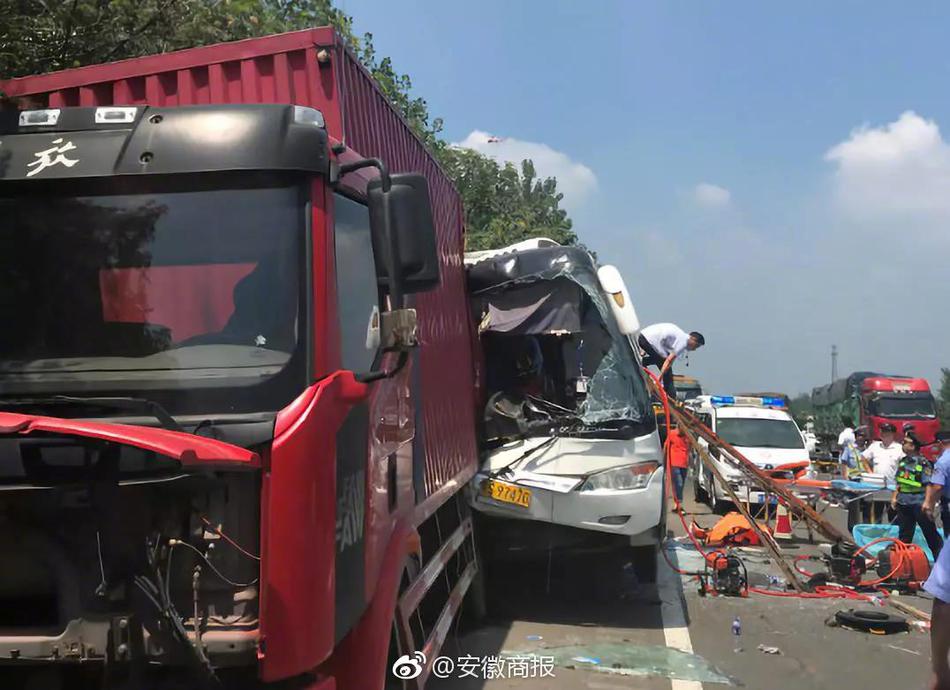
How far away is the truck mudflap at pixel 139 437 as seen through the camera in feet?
8.20

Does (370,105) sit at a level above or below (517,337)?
above

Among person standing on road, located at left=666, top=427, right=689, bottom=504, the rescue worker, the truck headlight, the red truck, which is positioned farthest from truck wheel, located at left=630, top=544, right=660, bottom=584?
person standing on road, located at left=666, top=427, right=689, bottom=504

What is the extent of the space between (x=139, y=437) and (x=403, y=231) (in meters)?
1.30

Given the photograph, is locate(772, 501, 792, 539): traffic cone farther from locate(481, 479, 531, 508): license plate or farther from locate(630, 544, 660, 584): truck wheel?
locate(481, 479, 531, 508): license plate

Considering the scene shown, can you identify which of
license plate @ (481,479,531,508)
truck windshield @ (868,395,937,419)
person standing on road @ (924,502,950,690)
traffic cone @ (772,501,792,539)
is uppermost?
license plate @ (481,479,531,508)

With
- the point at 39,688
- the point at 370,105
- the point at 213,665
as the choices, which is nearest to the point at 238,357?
the point at 213,665

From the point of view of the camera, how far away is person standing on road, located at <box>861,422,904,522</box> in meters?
12.2

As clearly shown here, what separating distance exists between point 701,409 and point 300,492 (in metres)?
16.1

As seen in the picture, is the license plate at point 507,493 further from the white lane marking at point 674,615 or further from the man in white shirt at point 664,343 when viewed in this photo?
the man in white shirt at point 664,343

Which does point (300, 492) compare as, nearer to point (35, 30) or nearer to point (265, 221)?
point (265, 221)

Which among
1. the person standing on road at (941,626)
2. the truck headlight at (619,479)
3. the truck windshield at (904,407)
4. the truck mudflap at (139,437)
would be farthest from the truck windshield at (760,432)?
the truck windshield at (904,407)

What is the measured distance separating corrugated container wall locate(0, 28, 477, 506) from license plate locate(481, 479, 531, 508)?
1.16 m

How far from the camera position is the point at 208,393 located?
3031 millimetres

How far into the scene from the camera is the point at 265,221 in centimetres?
321
